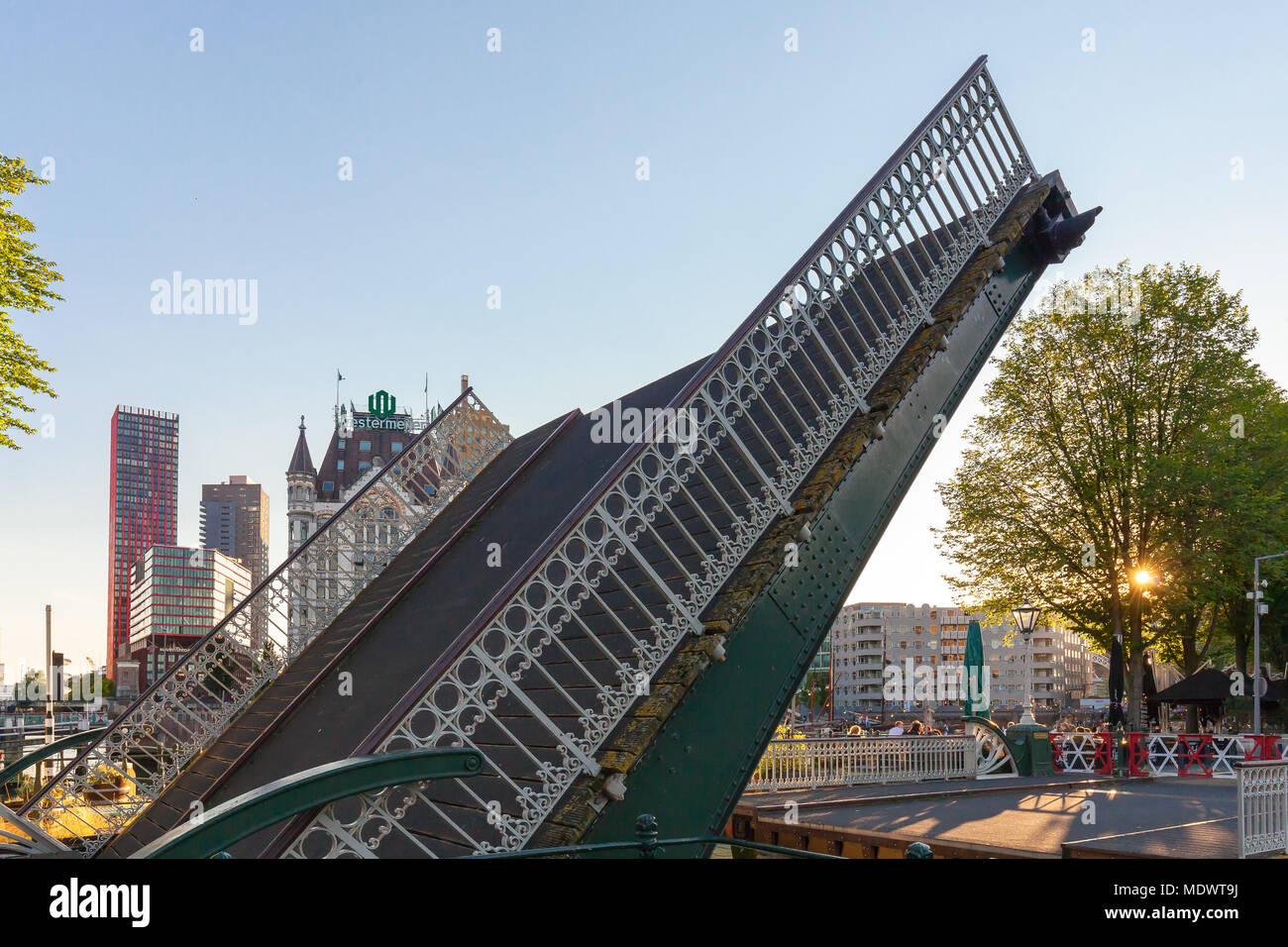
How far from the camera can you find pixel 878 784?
56.0 feet

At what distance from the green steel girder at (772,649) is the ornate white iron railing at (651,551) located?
35 cm

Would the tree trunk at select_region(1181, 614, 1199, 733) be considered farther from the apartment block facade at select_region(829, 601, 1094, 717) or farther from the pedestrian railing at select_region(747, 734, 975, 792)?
the apartment block facade at select_region(829, 601, 1094, 717)

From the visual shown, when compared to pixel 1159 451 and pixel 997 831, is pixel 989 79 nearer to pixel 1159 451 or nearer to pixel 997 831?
pixel 997 831

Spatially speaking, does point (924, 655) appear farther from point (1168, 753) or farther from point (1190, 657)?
point (1168, 753)

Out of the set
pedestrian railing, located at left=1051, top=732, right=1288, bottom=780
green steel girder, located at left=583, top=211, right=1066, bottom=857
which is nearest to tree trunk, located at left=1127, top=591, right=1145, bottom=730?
pedestrian railing, located at left=1051, top=732, right=1288, bottom=780

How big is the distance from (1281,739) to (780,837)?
15.5m

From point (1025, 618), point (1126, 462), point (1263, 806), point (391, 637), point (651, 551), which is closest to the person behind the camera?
point (651, 551)

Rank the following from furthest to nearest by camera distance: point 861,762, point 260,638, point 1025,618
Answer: point 1025,618
point 861,762
point 260,638

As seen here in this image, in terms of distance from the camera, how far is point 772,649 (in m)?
6.23

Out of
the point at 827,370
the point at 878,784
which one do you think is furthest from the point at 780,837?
the point at 827,370

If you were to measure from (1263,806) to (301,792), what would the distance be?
388 inches

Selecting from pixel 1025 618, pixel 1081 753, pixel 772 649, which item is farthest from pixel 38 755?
pixel 1081 753

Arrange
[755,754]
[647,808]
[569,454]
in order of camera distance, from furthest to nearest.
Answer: [569,454], [755,754], [647,808]

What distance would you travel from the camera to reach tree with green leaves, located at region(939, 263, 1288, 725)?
25.1 m
